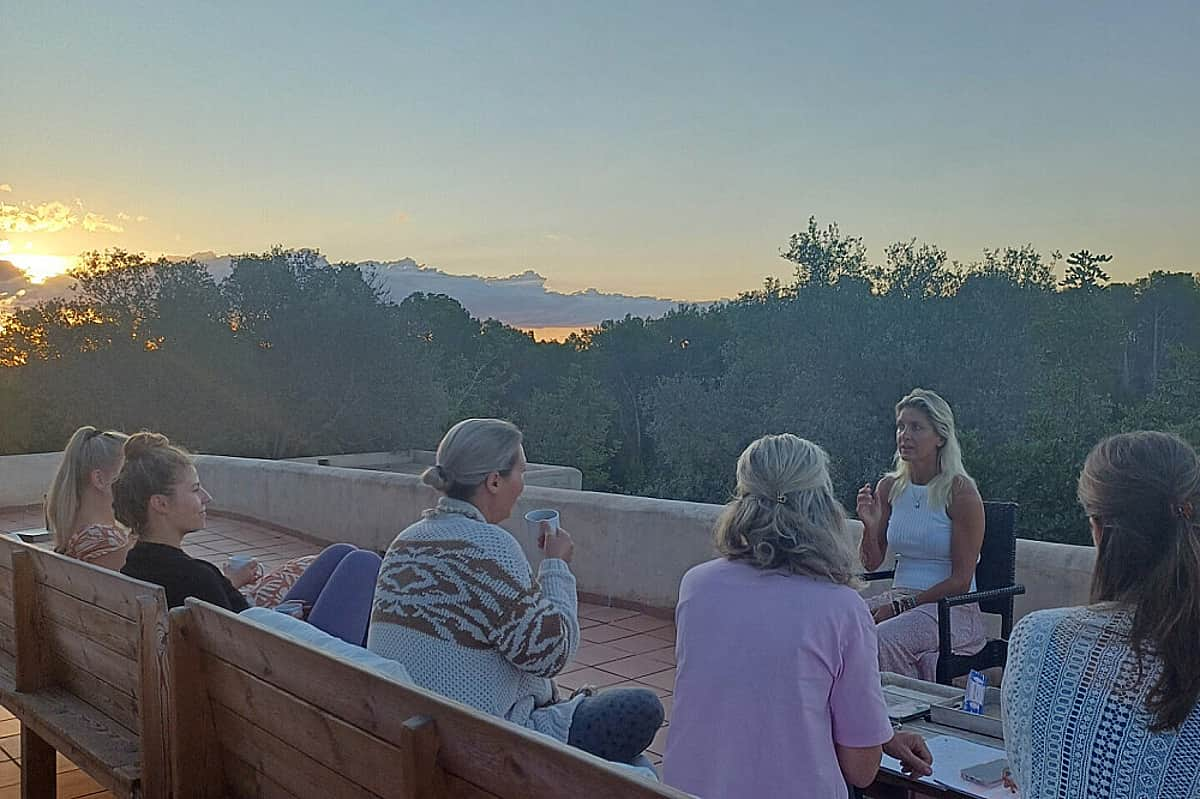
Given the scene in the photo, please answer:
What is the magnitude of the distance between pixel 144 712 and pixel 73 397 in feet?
56.6

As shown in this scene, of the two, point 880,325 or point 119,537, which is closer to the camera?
point 119,537

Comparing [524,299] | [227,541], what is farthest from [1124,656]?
[524,299]

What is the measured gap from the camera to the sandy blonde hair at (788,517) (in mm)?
1832

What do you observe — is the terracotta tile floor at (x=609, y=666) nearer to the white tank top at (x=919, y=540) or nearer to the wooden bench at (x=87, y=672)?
the wooden bench at (x=87, y=672)

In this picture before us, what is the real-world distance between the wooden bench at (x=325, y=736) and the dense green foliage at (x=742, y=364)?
13.2 m

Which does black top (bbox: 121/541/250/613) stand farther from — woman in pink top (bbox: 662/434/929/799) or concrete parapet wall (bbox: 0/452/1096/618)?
concrete parapet wall (bbox: 0/452/1096/618)

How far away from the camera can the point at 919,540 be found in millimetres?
3564

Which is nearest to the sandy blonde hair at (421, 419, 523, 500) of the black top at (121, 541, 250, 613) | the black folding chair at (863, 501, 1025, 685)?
the black top at (121, 541, 250, 613)

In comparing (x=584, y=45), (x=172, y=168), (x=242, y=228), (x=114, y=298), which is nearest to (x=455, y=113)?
(x=584, y=45)

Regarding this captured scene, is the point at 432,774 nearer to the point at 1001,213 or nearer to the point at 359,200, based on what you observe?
the point at 359,200

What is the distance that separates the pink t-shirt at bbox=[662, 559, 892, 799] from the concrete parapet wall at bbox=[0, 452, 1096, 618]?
808mm

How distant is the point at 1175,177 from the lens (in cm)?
1463

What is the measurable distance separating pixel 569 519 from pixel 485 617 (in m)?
3.61

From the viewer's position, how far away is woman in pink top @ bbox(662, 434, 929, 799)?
175 cm
